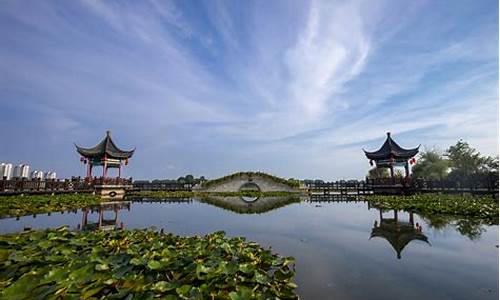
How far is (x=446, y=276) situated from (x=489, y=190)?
625 inches

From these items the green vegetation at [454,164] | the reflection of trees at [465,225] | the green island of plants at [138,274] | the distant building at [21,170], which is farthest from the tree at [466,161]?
the distant building at [21,170]

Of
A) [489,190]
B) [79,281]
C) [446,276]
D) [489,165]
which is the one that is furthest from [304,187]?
[79,281]

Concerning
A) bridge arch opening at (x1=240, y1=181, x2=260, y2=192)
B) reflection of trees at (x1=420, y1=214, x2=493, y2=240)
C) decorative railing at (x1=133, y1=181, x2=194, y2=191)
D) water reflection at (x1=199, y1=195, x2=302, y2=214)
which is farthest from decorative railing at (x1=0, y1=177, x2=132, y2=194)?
reflection of trees at (x1=420, y1=214, x2=493, y2=240)

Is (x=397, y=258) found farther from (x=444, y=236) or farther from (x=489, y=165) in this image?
(x=489, y=165)

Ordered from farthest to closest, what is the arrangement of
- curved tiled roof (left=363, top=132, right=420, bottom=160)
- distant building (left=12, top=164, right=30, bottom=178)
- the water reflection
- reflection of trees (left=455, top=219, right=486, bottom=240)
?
distant building (left=12, top=164, right=30, bottom=178), curved tiled roof (left=363, top=132, right=420, bottom=160), the water reflection, reflection of trees (left=455, top=219, right=486, bottom=240)

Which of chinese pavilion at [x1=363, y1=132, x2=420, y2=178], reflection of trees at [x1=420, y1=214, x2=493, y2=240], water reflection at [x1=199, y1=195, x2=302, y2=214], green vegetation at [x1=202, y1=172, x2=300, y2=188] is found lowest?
water reflection at [x1=199, y1=195, x2=302, y2=214]

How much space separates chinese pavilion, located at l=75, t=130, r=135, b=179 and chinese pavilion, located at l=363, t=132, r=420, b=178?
884 inches

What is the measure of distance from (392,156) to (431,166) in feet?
47.4

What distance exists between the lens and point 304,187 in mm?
26359

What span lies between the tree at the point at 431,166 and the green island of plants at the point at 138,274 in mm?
33490

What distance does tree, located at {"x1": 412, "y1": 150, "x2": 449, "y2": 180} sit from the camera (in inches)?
1216

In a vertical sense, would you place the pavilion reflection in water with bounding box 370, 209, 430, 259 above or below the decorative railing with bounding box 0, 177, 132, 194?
below

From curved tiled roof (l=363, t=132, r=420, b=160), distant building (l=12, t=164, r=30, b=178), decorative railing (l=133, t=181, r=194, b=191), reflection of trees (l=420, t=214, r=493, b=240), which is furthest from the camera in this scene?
distant building (l=12, t=164, r=30, b=178)

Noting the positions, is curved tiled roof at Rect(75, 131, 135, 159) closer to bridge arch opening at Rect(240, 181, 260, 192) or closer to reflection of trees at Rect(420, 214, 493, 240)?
bridge arch opening at Rect(240, 181, 260, 192)
